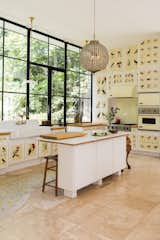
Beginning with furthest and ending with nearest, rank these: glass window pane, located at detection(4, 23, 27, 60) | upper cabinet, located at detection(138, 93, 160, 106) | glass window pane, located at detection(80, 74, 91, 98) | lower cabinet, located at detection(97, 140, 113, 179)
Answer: glass window pane, located at detection(80, 74, 91, 98), upper cabinet, located at detection(138, 93, 160, 106), glass window pane, located at detection(4, 23, 27, 60), lower cabinet, located at detection(97, 140, 113, 179)

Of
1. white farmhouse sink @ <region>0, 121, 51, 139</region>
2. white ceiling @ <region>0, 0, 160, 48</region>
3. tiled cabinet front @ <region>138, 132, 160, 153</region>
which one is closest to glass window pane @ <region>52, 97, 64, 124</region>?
white farmhouse sink @ <region>0, 121, 51, 139</region>

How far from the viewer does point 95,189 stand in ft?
12.8

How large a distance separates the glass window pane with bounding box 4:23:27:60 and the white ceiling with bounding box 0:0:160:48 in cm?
25

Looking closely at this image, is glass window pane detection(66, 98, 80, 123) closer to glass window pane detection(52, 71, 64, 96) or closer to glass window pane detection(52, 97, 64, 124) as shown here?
glass window pane detection(52, 97, 64, 124)

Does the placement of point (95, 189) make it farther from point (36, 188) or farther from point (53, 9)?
point (53, 9)

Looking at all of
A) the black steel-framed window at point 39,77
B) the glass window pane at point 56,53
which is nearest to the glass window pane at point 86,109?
the black steel-framed window at point 39,77

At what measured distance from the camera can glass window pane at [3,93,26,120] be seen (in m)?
5.43

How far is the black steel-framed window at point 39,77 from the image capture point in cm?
543

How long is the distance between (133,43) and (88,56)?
4.13 metres

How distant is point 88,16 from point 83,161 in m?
3.33

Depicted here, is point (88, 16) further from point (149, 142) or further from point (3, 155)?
point (149, 142)

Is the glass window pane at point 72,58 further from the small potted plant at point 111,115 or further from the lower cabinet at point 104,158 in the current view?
the lower cabinet at point 104,158

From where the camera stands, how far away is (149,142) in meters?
6.71

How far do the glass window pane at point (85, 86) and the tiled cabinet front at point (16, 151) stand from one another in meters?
3.44
